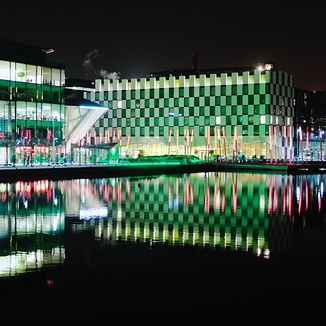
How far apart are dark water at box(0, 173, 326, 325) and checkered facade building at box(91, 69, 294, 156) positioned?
2491 inches

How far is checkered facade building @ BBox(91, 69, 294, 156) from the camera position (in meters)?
85.4

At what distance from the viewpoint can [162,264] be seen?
34.2ft

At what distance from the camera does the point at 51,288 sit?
865cm

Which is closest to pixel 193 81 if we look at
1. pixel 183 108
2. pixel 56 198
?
pixel 183 108

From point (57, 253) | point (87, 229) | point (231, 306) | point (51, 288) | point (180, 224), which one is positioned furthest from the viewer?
point (180, 224)

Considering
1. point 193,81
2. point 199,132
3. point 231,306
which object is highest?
point 193,81

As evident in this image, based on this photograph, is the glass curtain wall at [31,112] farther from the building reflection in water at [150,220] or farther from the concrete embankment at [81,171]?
the building reflection in water at [150,220]

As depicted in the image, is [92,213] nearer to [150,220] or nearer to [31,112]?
[150,220]

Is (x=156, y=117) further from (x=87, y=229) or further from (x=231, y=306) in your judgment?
(x=231, y=306)

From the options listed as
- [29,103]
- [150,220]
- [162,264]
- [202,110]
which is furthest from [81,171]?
[202,110]

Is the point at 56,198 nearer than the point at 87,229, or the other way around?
the point at 87,229

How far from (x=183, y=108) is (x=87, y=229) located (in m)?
77.5

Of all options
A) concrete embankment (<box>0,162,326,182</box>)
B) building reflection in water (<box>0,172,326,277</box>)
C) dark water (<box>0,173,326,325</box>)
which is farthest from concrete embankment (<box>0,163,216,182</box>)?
dark water (<box>0,173,326,325</box>)

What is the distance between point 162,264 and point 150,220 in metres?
6.36
